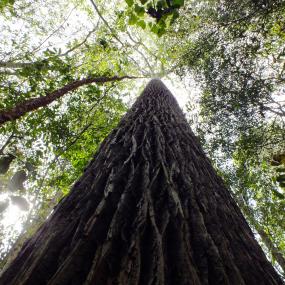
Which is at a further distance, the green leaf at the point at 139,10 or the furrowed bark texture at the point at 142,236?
the green leaf at the point at 139,10

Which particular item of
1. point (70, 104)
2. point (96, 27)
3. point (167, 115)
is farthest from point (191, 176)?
point (96, 27)

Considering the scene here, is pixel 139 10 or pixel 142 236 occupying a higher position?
pixel 139 10

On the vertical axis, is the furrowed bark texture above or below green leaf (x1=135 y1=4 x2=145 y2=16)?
below

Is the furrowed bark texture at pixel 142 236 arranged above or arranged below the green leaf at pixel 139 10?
below

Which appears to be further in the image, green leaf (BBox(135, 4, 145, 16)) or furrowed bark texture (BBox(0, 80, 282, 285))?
green leaf (BBox(135, 4, 145, 16))

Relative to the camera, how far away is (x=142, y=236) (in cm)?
113

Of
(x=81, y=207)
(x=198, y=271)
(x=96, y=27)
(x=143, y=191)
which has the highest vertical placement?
(x=96, y=27)

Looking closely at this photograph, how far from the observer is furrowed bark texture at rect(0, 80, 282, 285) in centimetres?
96

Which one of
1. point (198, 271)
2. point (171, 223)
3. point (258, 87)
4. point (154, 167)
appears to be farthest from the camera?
point (258, 87)

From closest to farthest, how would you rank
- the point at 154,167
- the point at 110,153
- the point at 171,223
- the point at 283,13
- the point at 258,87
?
the point at 171,223 < the point at 154,167 < the point at 110,153 < the point at 283,13 < the point at 258,87

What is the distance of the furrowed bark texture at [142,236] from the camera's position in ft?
3.15

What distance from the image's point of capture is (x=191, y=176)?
184 centimetres

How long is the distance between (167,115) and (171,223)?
220cm

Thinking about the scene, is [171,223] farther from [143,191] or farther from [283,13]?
[283,13]
